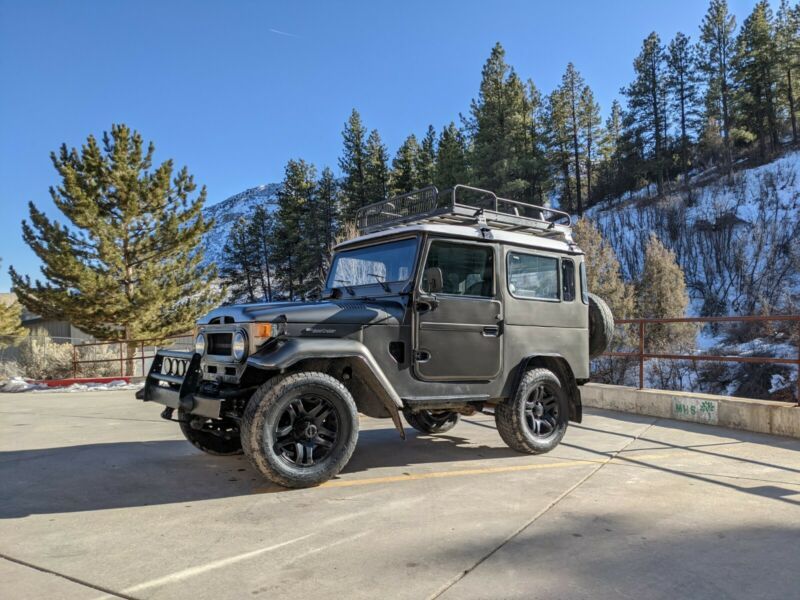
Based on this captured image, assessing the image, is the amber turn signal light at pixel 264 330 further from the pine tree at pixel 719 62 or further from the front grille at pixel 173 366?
the pine tree at pixel 719 62

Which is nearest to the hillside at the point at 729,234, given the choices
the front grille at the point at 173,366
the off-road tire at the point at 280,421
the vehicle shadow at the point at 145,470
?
the vehicle shadow at the point at 145,470

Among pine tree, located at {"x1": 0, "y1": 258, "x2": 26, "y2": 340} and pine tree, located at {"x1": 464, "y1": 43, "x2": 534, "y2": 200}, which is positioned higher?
pine tree, located at {"x1": 464, "y1": 43, "x2": 534, "y2": 200}

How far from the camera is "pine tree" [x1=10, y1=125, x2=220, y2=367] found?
21.5 metres

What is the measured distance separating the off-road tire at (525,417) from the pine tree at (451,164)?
3724 centimetres

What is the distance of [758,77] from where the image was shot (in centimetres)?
4716

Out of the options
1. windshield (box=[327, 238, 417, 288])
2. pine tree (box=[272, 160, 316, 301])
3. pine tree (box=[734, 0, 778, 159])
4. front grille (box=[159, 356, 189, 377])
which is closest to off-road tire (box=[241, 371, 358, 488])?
front grille (box=[159, 356, 189, 377])

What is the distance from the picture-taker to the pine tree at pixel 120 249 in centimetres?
2152

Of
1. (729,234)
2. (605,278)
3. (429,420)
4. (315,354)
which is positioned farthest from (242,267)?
(315,354)

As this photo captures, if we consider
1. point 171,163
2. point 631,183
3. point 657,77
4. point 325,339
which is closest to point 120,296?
point 171,163

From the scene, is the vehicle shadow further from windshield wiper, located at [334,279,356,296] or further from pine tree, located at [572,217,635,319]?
pine tree, located at [572,217,635,319]

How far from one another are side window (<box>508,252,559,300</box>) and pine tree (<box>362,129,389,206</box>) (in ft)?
141

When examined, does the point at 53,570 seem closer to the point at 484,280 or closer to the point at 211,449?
the point at 211,449

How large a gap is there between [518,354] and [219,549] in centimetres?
339

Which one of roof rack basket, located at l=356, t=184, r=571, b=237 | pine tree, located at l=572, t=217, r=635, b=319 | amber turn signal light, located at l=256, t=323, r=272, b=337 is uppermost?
pine tree, located at l=572, t=217, r=635, b=319
